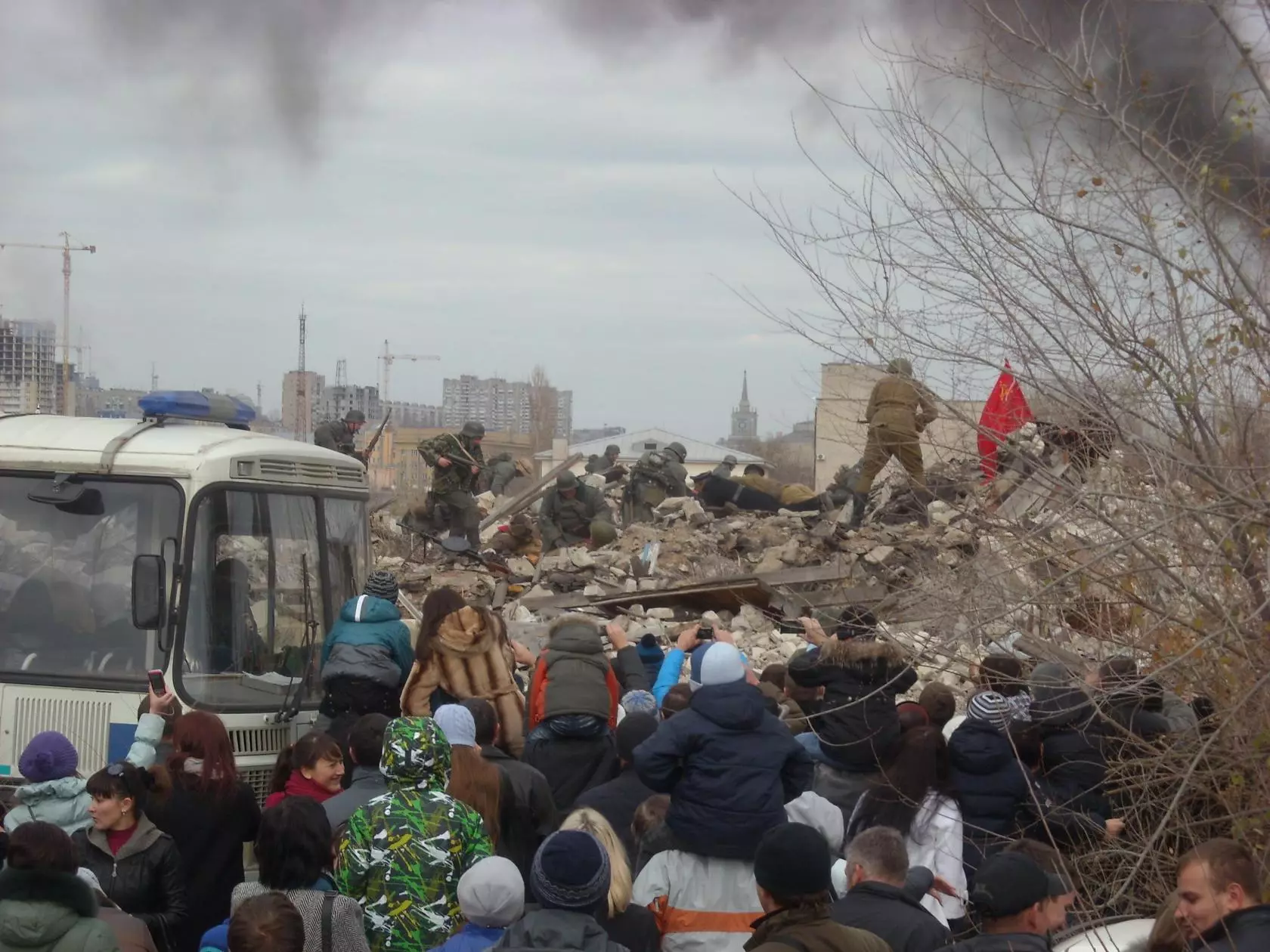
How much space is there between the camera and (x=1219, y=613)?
5.58m

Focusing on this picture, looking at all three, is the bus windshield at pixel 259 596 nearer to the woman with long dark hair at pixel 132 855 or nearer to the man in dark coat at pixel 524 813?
the woman with long dark hair at pixel 132 855

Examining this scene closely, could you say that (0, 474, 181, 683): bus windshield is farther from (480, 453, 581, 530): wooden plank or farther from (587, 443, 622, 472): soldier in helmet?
(587, 443, 622, 472): soldier in helmet

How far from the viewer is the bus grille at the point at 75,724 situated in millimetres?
6078

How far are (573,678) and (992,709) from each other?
5.63ft

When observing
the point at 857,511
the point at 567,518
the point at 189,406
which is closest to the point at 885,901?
the point at 189,406

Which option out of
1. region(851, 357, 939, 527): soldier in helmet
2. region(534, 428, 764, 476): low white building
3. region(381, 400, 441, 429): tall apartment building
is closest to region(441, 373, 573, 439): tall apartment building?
region(381, 400, 441, 429): tall apartment building

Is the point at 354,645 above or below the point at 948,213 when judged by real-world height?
below

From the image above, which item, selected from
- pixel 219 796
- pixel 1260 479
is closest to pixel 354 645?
pixel 219 796

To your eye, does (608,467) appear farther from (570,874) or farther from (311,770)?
(570,874)

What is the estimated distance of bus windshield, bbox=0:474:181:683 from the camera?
6195 millimetres

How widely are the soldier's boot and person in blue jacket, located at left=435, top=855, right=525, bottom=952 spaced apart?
1121 cm

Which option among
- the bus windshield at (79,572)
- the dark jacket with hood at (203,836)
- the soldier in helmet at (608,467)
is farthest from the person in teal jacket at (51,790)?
the soldier in helmet at (608,467)

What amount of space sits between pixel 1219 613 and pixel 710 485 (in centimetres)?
1429

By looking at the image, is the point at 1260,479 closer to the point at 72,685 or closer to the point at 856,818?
the point at 856,818
